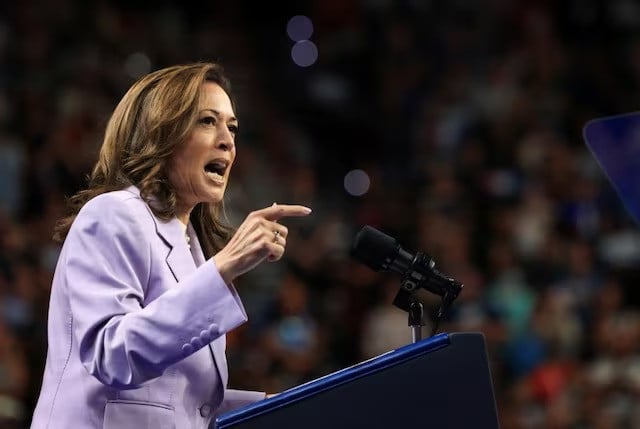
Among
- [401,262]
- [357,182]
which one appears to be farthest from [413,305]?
[357,182]

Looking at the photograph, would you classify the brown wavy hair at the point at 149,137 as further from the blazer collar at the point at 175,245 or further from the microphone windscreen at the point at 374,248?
the microphone windscreen at the point at 374,248

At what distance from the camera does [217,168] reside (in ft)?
8.14

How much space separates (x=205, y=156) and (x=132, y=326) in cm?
48

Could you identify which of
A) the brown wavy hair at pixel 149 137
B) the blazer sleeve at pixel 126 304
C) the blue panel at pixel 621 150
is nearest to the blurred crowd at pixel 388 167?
the brown wavy hair at pixel 149 137

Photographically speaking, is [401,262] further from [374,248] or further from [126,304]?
[126,304]

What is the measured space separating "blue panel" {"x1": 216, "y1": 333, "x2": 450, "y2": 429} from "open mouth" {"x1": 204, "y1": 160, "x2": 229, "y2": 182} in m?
0.60

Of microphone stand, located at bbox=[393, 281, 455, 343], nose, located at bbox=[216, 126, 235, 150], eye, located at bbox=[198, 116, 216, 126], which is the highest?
eye, located at bbox=[198, 116, 216, 126]

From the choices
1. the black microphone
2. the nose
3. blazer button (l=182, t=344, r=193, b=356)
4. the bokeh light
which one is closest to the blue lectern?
blazer button (l=182, t=344, r=193, b=356)

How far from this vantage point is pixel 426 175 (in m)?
6.98

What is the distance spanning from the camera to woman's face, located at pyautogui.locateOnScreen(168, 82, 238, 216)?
7.97ft

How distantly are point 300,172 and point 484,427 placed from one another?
5.06 meters

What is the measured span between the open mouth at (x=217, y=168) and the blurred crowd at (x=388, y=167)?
2.42m

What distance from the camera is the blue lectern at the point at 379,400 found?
6.56ft

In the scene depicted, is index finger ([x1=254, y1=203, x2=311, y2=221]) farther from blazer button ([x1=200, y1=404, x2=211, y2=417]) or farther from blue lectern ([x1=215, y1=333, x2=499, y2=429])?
blazer button ([x1=200, y1=404, x2=211, y2=417])
